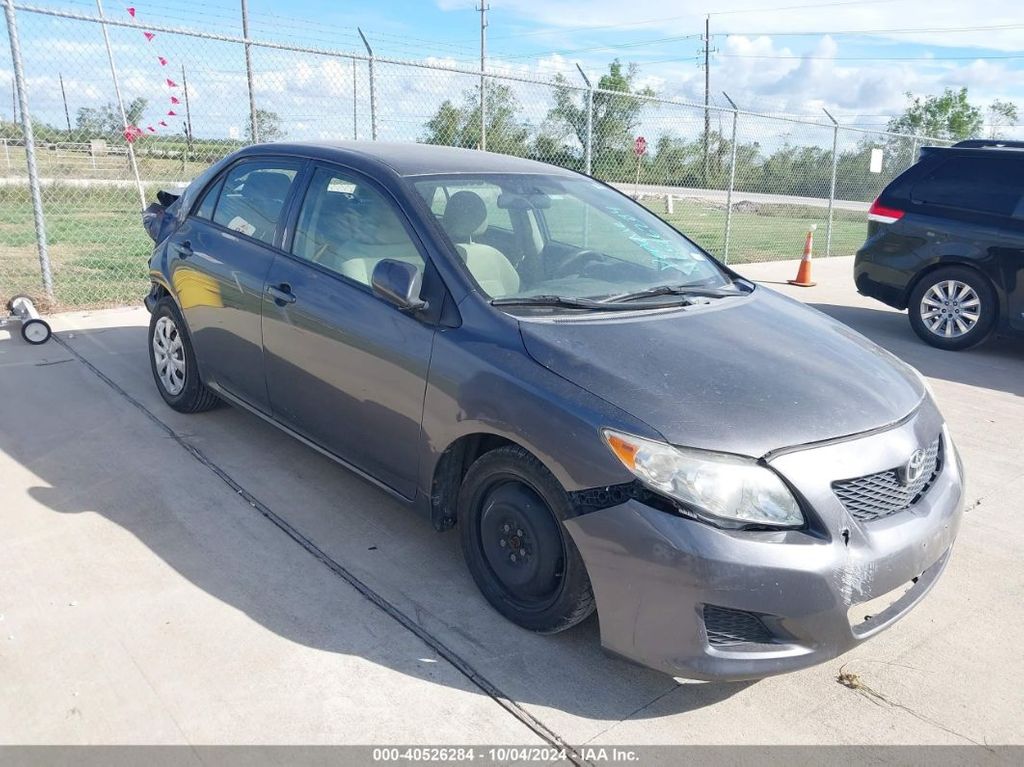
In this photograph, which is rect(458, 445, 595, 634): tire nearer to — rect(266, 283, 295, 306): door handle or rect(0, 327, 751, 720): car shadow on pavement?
rect(0, 327, 751, 720): car shadow on pavement

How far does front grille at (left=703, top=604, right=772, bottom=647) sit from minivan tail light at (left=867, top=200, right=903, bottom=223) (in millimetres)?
6537

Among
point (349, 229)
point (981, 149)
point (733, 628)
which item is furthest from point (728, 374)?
point (981, 149)

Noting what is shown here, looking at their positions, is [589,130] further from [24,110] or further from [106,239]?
[106,239]

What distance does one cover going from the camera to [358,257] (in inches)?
145

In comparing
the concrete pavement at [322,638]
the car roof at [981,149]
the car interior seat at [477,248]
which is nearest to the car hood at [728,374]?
the car interior seat at [477,248]

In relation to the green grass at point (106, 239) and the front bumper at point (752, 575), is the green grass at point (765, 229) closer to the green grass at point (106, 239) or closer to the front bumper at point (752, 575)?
the green grass at point (106, 239)

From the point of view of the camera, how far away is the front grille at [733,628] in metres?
2.50

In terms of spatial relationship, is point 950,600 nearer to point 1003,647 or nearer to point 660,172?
point 1003,647

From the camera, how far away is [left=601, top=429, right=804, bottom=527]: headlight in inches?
97.8

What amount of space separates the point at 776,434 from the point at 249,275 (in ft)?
9.06

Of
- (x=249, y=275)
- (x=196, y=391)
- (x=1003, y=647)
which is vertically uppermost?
(x=249, y=275)

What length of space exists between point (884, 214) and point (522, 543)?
663 centimetres

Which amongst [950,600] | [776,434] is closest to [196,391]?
[776,434]

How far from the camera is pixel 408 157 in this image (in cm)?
396
